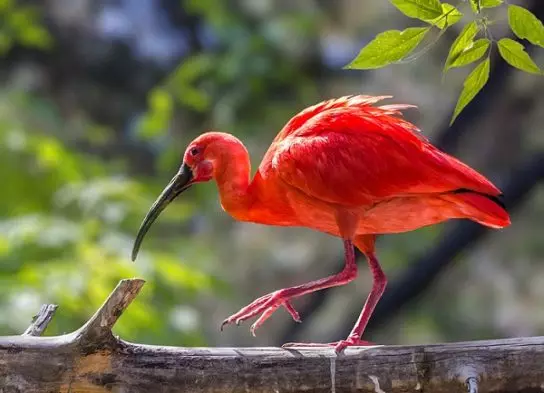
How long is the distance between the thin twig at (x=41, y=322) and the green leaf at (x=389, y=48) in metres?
1.28

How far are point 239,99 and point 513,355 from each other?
541cm

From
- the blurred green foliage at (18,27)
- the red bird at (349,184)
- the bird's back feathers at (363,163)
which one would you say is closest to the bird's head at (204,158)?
the red bird at (349,184)

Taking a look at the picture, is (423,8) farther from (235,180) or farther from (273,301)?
(235,180)

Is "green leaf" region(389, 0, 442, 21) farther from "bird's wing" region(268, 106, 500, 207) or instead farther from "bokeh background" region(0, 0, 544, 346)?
"bokeh background" region(0, 0, 544, 346)

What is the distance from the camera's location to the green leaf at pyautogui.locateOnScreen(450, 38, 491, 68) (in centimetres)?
244

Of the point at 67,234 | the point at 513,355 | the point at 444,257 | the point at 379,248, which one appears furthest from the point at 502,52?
the point at 379,248

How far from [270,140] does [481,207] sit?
4.92m

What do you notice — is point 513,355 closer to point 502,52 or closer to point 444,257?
point 502,52

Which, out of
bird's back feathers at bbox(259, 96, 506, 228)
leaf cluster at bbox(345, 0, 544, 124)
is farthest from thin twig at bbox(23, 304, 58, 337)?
leaf cluster at bbox(345, 0, 544, 124)

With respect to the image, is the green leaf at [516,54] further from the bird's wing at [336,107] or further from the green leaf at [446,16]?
the bird's wing at [336,107]

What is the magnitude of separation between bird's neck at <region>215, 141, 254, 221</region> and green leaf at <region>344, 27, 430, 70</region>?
1352 mm

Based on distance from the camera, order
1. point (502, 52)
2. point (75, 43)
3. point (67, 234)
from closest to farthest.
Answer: point (502, 52), point (67, 234), point (75, 43)

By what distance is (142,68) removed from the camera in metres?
10.9

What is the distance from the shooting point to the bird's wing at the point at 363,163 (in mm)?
3500
